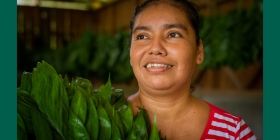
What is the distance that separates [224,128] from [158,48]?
9.6 inches

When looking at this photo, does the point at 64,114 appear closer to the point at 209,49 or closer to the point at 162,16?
the point at 162,16

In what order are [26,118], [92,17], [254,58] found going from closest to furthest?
[26,118] → [254,58] → [92,17]

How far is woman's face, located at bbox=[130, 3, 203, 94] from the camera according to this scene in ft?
2.50

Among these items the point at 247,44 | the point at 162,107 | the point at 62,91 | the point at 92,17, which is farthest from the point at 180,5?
the point at 92,17

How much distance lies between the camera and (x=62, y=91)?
2.06 ft

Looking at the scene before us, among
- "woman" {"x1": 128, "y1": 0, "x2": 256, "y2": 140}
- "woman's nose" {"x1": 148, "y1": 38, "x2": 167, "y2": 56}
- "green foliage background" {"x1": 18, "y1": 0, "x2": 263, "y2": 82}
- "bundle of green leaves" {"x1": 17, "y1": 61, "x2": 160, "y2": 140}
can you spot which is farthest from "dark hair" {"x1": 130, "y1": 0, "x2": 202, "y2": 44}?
"green foliage background" {"x1": 18, "y1": 0, "x2": 263, "y2": 82}

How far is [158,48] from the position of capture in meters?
0.75

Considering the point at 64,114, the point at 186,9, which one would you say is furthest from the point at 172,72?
the point at 64,114

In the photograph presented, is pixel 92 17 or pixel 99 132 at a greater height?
pixel 92 17

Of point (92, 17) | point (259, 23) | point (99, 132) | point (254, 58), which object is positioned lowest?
point (99, 132)

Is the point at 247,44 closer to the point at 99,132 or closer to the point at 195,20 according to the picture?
the point at 195,20

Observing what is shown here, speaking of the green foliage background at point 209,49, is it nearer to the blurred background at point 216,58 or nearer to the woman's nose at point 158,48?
the blurred background at point 216,58

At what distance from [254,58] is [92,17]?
520 cm

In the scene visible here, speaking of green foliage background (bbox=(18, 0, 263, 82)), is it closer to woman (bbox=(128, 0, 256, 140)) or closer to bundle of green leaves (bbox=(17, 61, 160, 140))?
woman (bbox=(128, 0, 256, 140))
